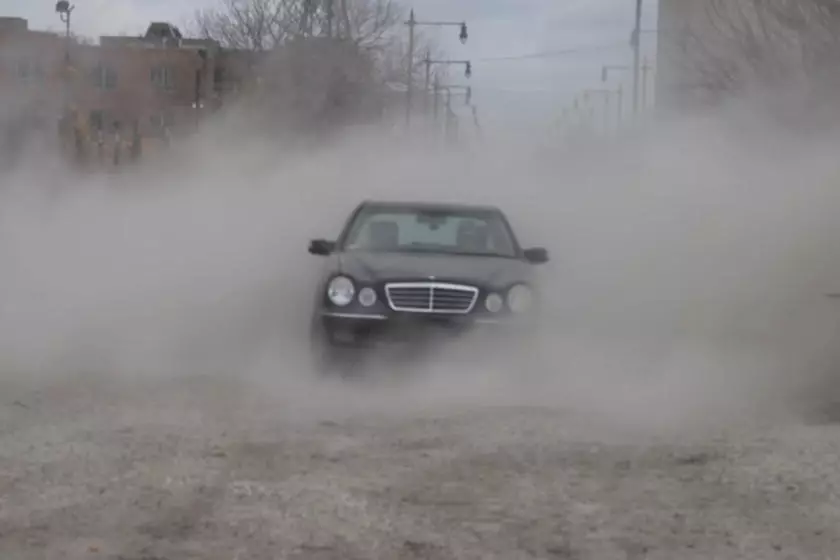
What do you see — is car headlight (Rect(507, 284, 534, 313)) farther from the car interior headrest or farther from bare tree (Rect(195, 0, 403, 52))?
bare tree (Rect(195, 0, 403, 52))

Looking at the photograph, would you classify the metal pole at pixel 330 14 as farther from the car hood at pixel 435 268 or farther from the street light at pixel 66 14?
the car hood at pixel 435 268

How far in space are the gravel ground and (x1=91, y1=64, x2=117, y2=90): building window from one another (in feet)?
71.5

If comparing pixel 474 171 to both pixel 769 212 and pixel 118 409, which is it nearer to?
pixel 769 212

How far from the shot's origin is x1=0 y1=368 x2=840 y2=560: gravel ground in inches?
233

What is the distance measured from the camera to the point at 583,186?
18.5 metres

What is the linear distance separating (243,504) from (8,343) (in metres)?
6.04

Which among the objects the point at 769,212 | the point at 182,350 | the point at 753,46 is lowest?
the point at 182,350

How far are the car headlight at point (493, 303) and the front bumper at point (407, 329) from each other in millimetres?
79

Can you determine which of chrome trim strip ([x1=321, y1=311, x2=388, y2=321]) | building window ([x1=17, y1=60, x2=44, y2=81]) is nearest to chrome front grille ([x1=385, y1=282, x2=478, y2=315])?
chrome trim strip ([x1=321, y1=311, x2=388, y2=321])

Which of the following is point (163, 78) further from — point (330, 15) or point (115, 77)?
point (115, 77)

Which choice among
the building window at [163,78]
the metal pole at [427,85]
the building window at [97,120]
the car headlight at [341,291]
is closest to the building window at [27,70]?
the building window at [97,120]

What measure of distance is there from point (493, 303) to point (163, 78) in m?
35.8

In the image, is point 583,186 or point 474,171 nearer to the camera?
point 583,186

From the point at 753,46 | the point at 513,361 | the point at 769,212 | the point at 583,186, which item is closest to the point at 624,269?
the point at 769,212
